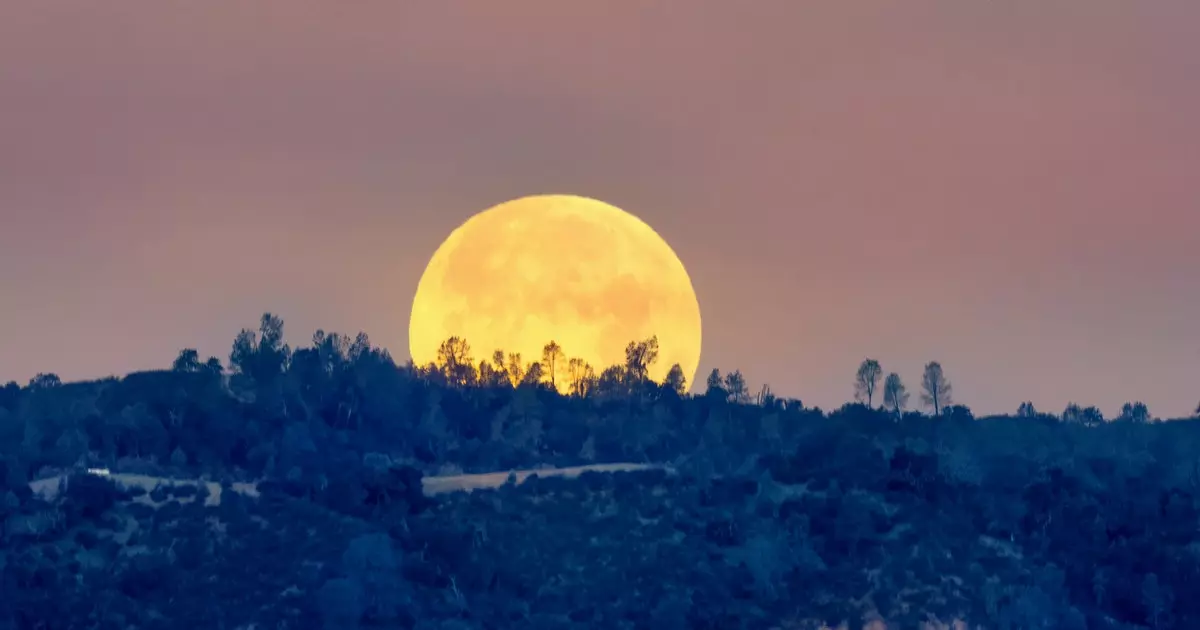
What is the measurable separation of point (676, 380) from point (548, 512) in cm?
4905

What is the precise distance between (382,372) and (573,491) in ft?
109

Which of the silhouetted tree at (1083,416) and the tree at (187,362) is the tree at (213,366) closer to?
the tree at (187,362)

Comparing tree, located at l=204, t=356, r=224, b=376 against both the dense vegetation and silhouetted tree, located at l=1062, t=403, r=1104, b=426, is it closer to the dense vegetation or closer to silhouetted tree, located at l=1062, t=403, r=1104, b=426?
the dense vegetation

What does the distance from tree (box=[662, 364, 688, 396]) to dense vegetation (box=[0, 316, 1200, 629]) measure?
1.81 m

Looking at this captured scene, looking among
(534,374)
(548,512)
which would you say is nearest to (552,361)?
(534,374)

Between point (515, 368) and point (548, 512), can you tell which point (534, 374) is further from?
point (548, 512)

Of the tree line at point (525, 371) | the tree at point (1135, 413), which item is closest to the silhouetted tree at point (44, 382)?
the tree line at point (525, 371)

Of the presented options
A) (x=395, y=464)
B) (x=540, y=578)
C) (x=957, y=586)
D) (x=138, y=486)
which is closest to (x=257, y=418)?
(x=395, y=464)

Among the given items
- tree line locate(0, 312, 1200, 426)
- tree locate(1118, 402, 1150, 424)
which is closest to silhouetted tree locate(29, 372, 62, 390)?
tree line locate(0, 312, 1200, 426)

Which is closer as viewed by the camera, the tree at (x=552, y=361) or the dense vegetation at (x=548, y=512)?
the dense vegetation at (x=548, y=512)

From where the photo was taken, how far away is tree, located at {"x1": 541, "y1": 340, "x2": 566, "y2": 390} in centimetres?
15350

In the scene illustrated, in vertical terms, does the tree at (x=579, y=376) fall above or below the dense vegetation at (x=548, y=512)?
above

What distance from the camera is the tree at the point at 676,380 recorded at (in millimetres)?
154875

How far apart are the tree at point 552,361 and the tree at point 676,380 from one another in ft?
27.8
